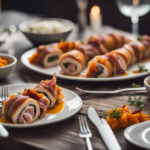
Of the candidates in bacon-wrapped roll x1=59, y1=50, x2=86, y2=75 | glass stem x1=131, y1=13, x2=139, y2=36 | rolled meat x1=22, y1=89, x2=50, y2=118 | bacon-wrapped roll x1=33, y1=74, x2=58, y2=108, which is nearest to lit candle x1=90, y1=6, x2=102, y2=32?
glass stem x1=131, y1=13, x2=139, y2=36

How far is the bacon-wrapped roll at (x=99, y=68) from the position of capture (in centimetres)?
191

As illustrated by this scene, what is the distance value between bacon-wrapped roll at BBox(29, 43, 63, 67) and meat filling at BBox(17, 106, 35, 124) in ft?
3.38

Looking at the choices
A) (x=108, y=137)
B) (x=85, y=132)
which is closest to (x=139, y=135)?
(x=108, y=137)

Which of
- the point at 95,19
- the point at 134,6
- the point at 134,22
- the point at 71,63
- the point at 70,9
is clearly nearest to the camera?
the point at 71,63

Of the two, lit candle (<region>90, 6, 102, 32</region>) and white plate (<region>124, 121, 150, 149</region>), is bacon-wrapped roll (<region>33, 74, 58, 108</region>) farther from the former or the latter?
lit candle (<region>90, 6, 102, 32</region>)

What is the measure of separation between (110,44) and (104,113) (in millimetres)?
1445

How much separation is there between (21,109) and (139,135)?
597 millimetres

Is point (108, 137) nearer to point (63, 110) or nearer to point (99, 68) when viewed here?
point (63, 110)

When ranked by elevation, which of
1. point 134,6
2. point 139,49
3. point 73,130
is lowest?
point 73,130

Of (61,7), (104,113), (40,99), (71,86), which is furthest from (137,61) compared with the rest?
(61,7)

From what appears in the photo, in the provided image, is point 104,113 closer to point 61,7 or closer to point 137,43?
point 137,43

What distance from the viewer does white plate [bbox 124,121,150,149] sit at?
1021mm

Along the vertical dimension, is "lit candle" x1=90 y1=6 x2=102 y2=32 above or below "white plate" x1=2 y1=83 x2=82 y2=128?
above

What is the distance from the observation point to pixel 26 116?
1.20m
